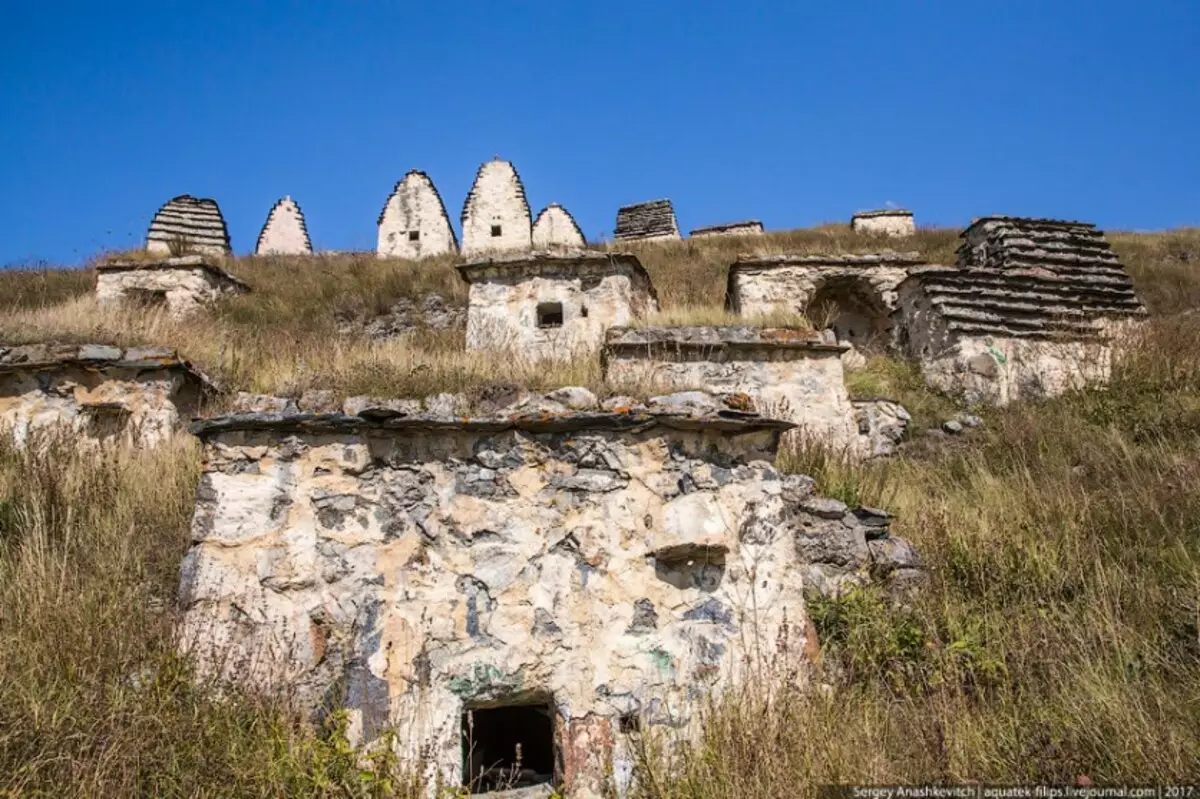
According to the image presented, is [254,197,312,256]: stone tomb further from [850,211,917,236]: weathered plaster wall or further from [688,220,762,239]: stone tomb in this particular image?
[850,211,917,236]: weathered plaster wall

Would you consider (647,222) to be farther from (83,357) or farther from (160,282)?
(83,357)

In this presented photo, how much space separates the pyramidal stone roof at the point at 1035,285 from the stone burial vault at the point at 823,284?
1.78 meters

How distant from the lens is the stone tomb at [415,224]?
72.3ft

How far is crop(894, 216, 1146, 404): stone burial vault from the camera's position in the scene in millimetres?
11133

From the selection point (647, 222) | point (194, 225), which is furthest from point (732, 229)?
point (194, 225)

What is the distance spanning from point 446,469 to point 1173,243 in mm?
25336

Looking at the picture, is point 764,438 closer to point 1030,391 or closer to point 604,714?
point 604,714

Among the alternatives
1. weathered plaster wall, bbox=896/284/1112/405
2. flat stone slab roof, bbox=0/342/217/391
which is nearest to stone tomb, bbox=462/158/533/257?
weathered plaster wall, bbox=896/284/1112/405

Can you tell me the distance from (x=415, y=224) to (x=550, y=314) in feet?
38.0

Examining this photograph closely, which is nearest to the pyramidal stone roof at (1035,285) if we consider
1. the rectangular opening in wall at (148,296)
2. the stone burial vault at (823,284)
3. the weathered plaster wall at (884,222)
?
the stone burial vault at (823,284)

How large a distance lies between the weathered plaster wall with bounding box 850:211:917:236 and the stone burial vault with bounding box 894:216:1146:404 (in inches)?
381

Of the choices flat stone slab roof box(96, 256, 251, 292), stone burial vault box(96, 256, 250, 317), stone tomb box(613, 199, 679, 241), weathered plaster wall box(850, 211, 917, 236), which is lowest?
stone burial vault box(96, 256, 250, 317)

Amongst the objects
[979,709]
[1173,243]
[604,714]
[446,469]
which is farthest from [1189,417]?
[1173,243]

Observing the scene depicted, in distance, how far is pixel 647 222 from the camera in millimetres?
26281
